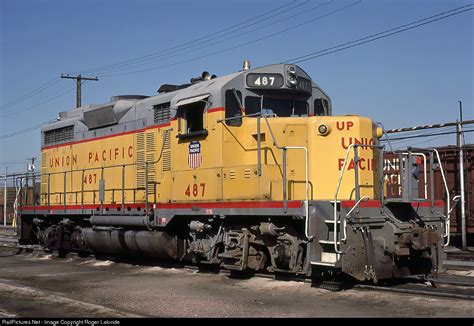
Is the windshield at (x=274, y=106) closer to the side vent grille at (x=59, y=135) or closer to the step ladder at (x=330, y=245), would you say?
the step ladder at (x=330, y=245)

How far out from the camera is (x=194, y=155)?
37.1 ft

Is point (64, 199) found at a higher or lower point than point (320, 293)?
higher

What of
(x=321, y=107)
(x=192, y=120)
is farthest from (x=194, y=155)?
(x=321, y=107)

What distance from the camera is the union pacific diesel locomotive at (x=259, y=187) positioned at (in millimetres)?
8859

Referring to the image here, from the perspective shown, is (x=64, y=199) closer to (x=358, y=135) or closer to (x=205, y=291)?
(x=205, y=291)

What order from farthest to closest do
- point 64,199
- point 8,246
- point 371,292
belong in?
point 8,246, point 64,199, point 371,292

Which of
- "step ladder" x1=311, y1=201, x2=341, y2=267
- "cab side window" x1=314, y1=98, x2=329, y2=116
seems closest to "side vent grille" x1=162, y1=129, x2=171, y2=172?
"cab side window" x1=314, y1=98, x2=329, y2=116

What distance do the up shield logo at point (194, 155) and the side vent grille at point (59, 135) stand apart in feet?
19.6

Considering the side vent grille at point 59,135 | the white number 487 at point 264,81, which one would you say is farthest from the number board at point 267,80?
the side vent grille at point 59,135

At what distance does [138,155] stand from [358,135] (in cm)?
558

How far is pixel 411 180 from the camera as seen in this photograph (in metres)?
9.83

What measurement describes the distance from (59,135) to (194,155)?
7025 mm

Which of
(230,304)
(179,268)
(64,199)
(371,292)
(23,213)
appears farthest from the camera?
(23,213)

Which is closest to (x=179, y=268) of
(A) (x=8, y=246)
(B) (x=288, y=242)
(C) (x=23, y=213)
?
(B) (x=288, y=242)
